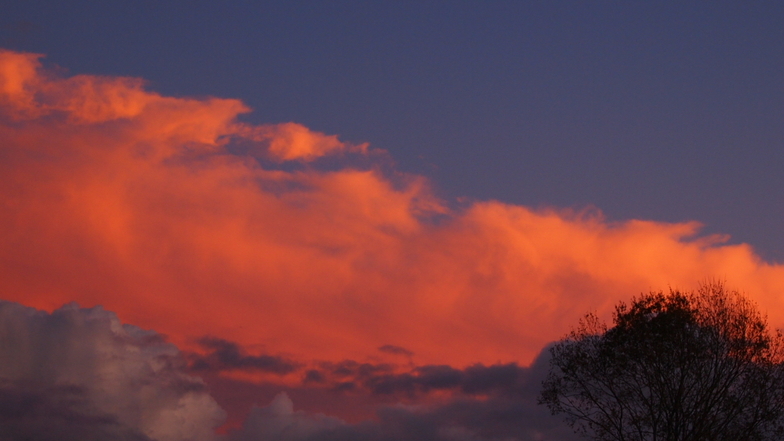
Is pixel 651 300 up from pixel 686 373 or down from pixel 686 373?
up

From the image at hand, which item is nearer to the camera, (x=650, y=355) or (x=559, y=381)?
(x=650, y=355)

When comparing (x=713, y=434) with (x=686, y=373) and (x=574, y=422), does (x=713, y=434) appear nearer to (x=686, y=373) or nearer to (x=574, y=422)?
(x=686, y=373)

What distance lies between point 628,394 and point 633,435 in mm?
2222

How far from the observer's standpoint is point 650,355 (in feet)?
141

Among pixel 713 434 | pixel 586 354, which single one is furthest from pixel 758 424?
pixel 586 354

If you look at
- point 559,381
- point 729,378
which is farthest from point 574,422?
point 729,378

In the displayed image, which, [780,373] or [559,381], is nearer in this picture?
[780,373]

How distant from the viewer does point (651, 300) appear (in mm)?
44688

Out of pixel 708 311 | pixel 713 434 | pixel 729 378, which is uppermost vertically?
pixel 708 311

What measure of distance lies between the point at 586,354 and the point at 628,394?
3289mm

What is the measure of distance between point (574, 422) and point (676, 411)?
5828mm

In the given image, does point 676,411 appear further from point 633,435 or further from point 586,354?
point 586,354

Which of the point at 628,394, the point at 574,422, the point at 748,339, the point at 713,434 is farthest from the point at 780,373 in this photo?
the point at 574,422

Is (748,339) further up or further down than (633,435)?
further up
